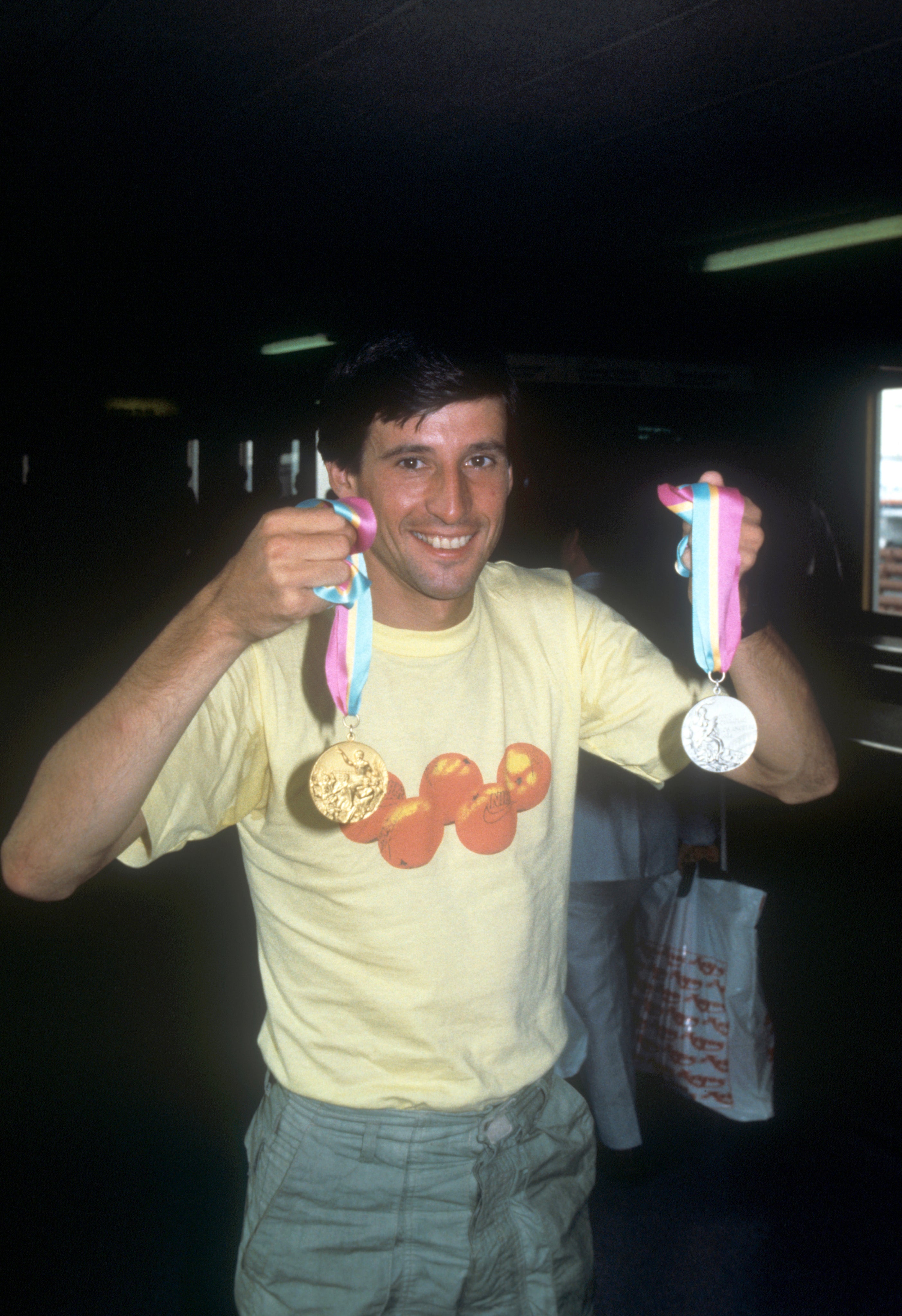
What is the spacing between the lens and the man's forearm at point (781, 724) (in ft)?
4.38

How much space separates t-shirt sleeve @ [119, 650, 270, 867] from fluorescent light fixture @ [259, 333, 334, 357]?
7.05 metres

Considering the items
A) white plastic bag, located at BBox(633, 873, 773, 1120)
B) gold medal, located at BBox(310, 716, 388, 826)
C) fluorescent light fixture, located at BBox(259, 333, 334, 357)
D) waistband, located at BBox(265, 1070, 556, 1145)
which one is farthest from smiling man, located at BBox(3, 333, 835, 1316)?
fluorescent light fixture, located at BBox(259, 333, 334, 357)

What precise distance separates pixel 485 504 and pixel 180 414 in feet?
32.2

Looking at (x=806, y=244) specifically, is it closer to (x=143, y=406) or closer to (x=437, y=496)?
(x=437, y=496)

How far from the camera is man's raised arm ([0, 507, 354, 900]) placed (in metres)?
1.05

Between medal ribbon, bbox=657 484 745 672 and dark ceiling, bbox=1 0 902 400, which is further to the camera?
dark ceiling, bbox=1 0 902 400

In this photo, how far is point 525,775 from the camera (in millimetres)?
1460

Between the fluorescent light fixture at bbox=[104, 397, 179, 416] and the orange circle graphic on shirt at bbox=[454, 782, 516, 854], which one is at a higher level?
the fluorescent light fixture at bbox=[104, 397, 179, 416]

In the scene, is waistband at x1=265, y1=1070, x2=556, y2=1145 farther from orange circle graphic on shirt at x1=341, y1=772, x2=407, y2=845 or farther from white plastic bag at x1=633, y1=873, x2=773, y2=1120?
white plastic bag at x1=633, y1=873, x2=773, y2=1120

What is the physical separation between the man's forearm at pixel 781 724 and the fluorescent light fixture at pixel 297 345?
7.10 m

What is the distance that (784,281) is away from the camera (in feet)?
15.7

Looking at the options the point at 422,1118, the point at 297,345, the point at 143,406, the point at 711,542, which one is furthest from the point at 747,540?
the point at 143,406

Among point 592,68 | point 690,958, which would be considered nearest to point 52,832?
point 690,958

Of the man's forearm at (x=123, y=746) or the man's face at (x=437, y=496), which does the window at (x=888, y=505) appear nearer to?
the man's face at (x=437, y=496)
